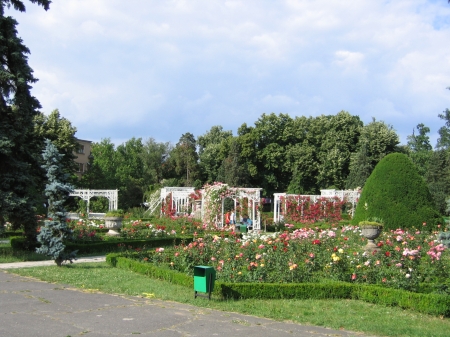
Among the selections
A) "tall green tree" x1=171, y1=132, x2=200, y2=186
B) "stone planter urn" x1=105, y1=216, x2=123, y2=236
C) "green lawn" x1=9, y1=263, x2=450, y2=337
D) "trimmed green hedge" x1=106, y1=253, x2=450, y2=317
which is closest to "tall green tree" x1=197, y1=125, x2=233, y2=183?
"tall green tree" x1=171, y1=132, x2=200, y2=186

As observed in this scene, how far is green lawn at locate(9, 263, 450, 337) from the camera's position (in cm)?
659

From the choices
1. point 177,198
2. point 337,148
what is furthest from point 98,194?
point 337,148

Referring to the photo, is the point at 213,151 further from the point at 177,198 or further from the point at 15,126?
the point at 15,126

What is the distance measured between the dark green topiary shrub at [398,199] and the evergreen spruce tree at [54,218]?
35.1 feet

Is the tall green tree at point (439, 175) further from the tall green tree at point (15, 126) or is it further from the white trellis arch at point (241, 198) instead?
the tall green tree at point (15, 126)

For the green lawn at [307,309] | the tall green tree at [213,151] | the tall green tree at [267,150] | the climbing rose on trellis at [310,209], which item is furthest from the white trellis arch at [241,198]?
the tall green tree at [213,151]

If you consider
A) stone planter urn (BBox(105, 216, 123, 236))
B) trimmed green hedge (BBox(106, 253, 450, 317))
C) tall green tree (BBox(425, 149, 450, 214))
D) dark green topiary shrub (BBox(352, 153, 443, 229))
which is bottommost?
trimmed green hedge (BBox(106, 253, 450, 317))

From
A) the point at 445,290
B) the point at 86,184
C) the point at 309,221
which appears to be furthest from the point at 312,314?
the point at 86,184

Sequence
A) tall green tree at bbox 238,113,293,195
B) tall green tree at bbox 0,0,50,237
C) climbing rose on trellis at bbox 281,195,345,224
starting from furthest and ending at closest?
tall green tree at bbox 238,113,293,195 → climbing rose on trellis at bbox 281,195,345,224 → tall green tree at bbox 0,0,50,237

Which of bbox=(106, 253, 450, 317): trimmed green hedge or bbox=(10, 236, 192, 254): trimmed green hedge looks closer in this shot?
bbox=(106, 253, 450, 317): trimmed green hedge

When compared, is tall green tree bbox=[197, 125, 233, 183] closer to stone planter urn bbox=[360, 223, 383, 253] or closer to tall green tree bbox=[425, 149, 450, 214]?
tall green tree bbox=[425, 149, 450, 214]

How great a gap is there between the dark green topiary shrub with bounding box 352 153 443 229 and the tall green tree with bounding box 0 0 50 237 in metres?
11.5

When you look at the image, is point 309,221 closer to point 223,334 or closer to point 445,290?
point 445,290

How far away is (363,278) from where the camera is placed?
358 inches
